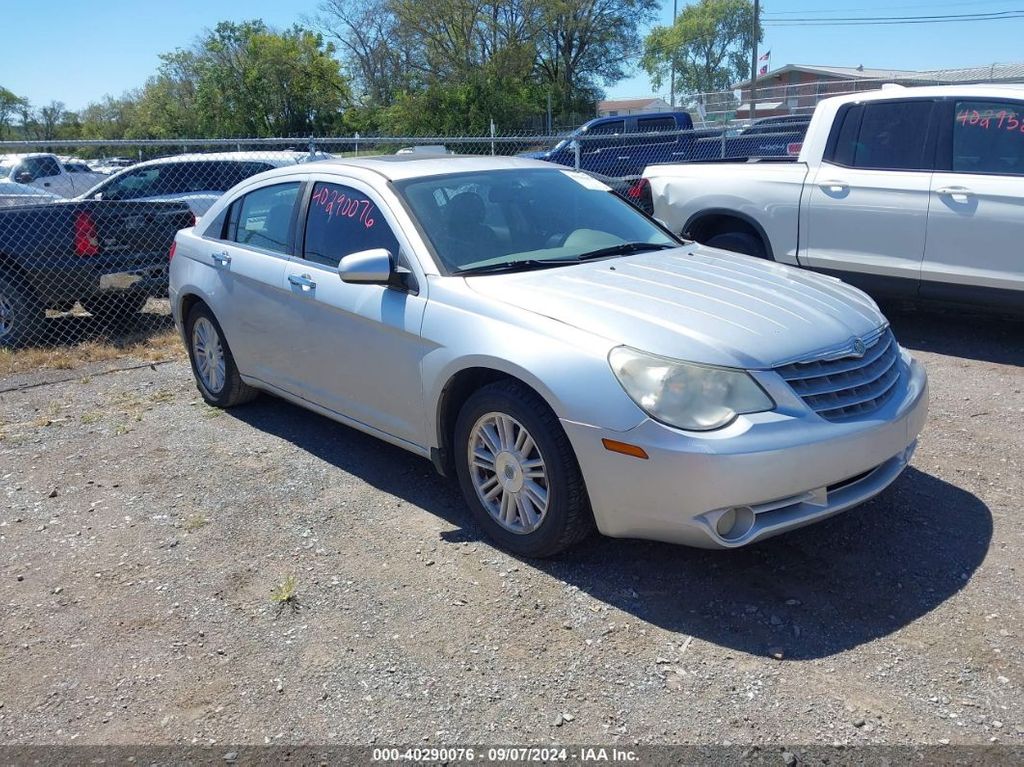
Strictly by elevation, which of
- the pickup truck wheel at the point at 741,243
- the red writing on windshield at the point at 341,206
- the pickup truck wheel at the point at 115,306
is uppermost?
the red writing on windshield at the point at 341,206

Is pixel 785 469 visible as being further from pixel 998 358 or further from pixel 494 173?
pixel 998 358

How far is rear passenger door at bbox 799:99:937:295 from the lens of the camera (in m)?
6.54

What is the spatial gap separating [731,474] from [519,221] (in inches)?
77.1

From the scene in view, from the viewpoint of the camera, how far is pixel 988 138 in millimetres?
6309

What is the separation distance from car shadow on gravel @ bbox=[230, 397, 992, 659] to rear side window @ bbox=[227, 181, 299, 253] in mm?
1761

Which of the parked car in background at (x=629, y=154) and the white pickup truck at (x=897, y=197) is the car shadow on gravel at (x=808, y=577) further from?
the parked car in background at (x=629, y=154)

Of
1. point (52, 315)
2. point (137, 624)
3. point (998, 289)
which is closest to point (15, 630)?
point (137, 624)

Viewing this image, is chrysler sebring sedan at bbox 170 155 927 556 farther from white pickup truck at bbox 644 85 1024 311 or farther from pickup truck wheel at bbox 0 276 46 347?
pickup truck wheel at bbox 0 276 46 347

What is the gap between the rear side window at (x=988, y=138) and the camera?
6152 millimetres

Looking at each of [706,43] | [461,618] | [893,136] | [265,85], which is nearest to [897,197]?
[893,136]

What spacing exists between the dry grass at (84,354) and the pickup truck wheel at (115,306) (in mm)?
389

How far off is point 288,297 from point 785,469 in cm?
287

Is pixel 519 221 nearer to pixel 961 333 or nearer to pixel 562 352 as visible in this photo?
pixel 562 352

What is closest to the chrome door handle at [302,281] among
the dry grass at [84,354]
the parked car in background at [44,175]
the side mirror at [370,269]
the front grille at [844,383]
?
the side mirror at [370,269]
